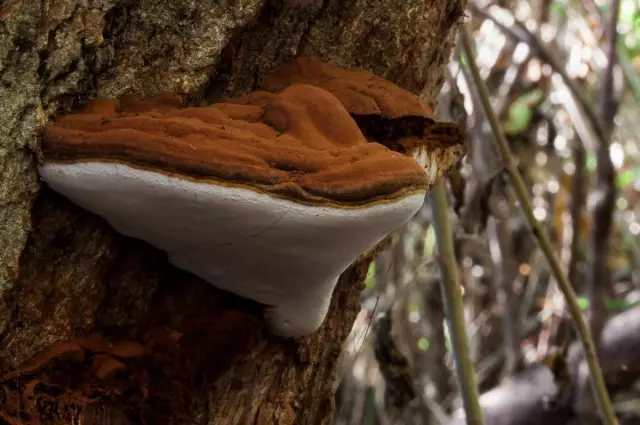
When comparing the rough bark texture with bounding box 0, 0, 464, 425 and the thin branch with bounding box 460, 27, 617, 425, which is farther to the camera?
the thin branch with bounding box 460, 27, 617, 425

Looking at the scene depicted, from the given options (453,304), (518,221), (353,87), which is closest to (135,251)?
(353,87)

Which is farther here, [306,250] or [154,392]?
[154,392]

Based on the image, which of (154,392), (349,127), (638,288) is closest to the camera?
(349,127)

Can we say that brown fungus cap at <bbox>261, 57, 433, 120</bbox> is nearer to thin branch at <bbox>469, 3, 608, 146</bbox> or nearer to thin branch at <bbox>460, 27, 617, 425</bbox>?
thin branch at <bbox>460, 27, 617, 425</bbox>

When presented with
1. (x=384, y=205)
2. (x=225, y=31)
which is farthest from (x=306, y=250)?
(x=225, y=31)

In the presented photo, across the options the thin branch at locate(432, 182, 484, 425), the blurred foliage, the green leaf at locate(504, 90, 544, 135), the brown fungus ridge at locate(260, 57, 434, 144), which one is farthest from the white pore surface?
the green leaf at locate(504, 90, 544, 135)

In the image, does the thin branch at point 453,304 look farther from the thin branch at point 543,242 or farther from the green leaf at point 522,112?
the green leaf at point 522,112

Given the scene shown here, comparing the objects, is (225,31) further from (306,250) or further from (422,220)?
(422,220)
